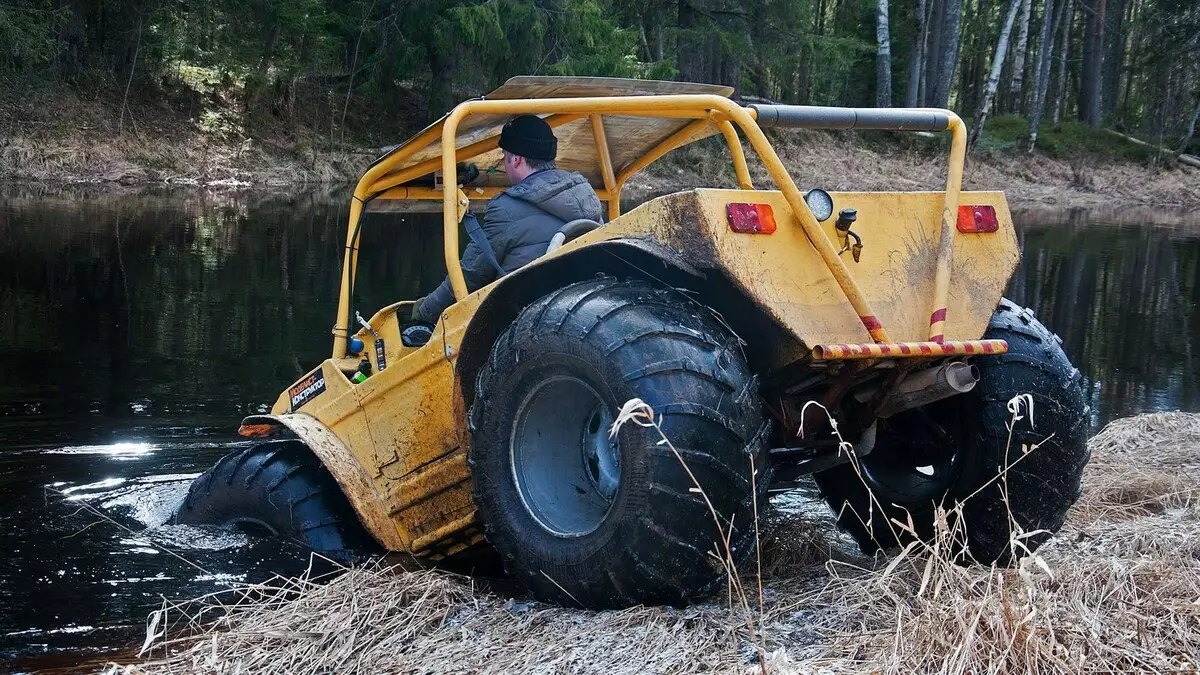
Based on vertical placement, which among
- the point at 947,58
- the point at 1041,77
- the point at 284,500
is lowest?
the point at 284,500

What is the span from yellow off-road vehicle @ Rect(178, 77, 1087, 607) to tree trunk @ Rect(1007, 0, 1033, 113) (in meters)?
32.9

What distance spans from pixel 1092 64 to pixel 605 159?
1470 inches

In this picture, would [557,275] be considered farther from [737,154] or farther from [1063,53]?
[1063,53]

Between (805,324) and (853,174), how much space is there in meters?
29.8

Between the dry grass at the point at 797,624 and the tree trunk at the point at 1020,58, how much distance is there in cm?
3322

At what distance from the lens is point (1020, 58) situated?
127 ft

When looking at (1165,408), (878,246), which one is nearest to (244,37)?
(1165,408)

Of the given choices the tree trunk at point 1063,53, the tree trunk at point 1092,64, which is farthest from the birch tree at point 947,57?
the tree trunk at point 1063,53

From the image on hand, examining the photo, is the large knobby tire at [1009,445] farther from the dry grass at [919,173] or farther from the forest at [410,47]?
the dry grass at [919,173]

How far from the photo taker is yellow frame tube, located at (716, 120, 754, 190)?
404 centimetres

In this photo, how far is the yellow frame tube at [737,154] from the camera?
4.04 meters

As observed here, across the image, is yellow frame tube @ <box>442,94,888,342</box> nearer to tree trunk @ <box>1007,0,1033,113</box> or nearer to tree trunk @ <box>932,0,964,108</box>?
tree trunk @ <box>932,0,964,108</box>

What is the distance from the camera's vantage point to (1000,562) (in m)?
4.31

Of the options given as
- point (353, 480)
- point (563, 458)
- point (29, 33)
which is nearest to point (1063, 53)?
point (29, 33)
